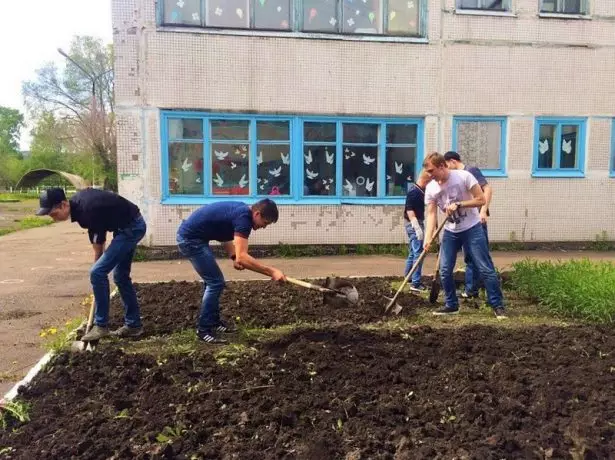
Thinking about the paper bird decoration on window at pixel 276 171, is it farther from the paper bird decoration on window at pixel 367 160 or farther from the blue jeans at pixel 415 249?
the blue jeans at pixel 415 249

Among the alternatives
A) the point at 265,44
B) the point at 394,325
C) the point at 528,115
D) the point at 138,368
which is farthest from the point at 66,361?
the point at 528,115

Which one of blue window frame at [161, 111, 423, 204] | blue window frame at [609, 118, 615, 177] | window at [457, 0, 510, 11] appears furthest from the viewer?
blue window frame at [609, 118, 615, 177]

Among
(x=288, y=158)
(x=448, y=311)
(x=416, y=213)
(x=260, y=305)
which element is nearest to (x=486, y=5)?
(x=288, y=158)

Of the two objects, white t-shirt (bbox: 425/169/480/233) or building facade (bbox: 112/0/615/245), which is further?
building facade (bbox: 112/0/615/245)

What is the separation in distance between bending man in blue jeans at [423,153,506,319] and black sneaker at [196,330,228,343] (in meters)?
2.40

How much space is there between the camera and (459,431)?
10.2 feet

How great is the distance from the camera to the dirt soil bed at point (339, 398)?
2.96m

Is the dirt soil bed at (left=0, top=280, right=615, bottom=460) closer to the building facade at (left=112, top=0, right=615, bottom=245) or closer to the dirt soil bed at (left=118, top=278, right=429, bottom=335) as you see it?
the dirt soil bed at (left=118, top=278, right=429, bottom=335)

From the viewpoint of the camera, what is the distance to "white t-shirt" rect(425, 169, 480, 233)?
5578 mm

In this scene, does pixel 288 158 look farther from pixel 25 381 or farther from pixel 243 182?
pixel 25 381

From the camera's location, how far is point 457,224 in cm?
571

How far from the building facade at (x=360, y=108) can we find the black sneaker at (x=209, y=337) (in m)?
5.74

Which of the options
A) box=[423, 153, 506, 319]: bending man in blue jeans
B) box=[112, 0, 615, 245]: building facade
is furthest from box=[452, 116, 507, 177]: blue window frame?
box=[423, 153, 506, 319]: bending man in blue jeans

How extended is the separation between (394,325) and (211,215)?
2.14 metres
